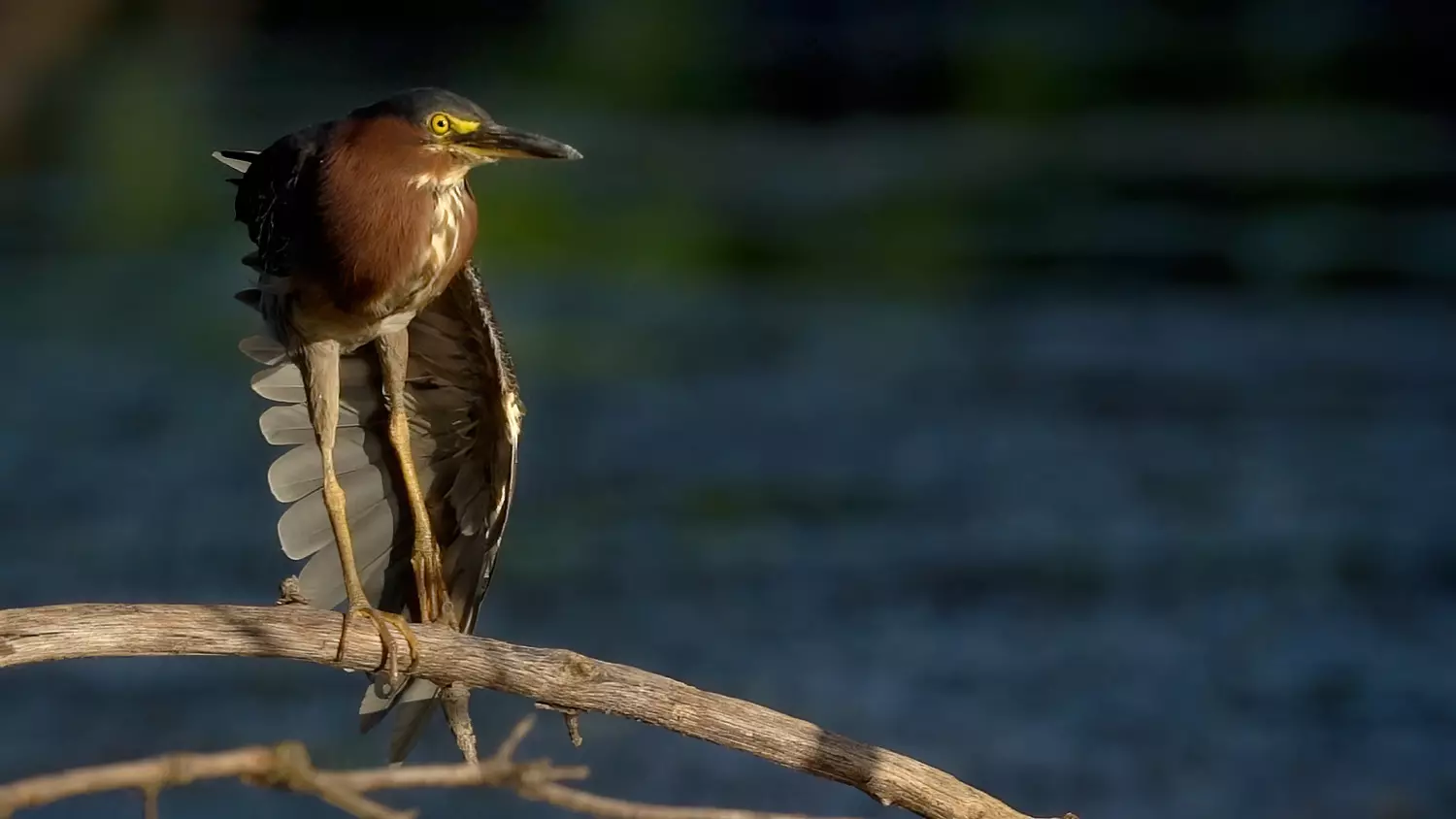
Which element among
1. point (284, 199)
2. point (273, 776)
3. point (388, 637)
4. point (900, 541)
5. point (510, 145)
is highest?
point (900, 541)

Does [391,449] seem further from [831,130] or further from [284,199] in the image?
[831,130]

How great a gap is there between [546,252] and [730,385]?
3.49 metres

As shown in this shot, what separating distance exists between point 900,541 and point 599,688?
6.08m

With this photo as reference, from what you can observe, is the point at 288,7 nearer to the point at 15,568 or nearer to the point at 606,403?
the point at 606,403

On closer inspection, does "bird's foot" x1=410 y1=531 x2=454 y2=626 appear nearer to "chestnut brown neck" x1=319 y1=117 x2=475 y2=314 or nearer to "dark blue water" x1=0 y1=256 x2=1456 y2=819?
"chestnut brown neck" x1=319 y1=117 x2=475 y2=314

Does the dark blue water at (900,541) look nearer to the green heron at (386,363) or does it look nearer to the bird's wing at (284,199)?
the green heron at (386,363)

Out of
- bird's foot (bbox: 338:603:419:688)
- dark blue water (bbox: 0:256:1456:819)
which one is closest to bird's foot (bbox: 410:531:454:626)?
bird's foot (bbox: 338:603:419:688)

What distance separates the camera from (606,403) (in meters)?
11.2

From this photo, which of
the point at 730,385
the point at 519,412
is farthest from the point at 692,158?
the point at 519,412

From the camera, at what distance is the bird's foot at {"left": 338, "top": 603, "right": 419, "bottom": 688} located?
3.59 meters

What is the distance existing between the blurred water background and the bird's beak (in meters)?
3.55

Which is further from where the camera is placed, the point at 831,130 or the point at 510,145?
the point at 831,130

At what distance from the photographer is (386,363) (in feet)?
14.1

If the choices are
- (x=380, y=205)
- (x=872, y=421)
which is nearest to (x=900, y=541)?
(x=872, y=421)
